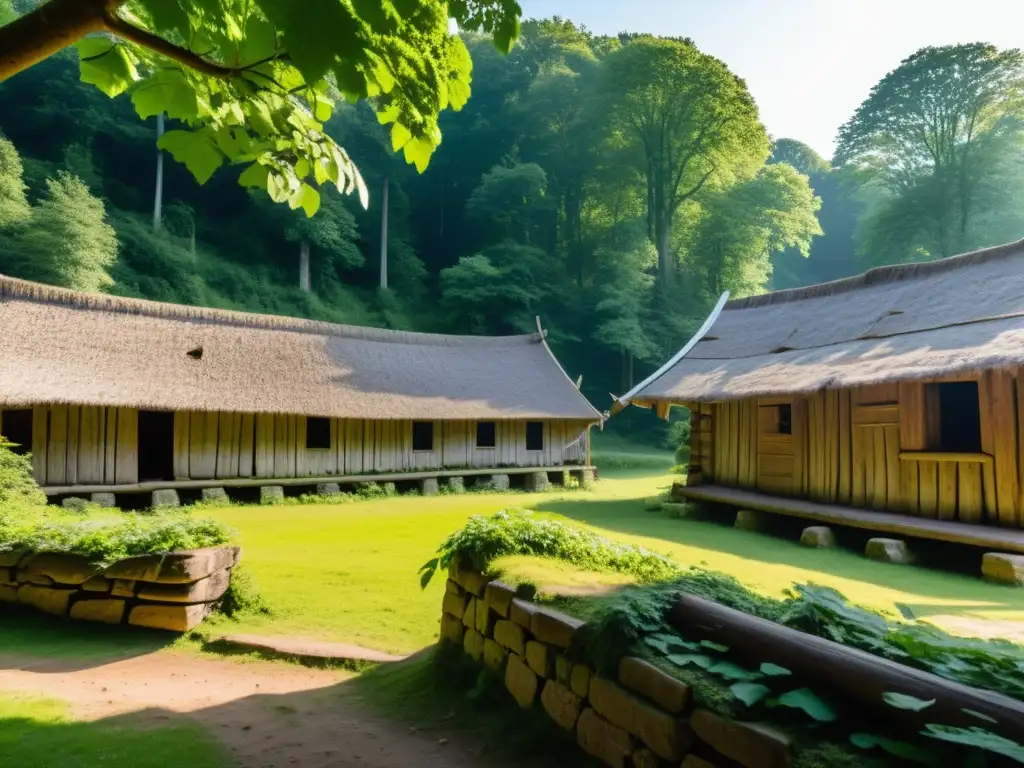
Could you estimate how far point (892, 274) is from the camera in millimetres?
13234

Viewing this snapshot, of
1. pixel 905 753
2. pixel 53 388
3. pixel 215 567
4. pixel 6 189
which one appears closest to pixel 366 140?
pixel 6 189

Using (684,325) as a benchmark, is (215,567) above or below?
below

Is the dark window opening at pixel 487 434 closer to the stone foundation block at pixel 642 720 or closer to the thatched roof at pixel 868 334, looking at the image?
the thatched roof at pixel 868 334

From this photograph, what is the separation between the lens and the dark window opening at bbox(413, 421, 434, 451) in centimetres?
1834

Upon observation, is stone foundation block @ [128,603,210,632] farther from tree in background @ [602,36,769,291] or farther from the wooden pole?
tree in background @ [602,36,769,291]

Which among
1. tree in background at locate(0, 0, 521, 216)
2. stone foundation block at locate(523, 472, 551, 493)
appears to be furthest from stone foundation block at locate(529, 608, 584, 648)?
stone foundation block at locate(523, 472, 551, 493)

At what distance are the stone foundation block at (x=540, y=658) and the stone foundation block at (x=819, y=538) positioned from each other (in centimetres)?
787

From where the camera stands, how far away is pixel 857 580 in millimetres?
7508

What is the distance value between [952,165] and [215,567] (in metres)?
42.3

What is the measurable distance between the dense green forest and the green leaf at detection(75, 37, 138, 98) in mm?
27355

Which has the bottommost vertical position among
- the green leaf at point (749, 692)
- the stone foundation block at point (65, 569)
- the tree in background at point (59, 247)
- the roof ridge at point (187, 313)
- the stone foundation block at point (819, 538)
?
the stone foundation block at point (819, 538)

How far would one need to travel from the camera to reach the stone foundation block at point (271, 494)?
48.3 ft

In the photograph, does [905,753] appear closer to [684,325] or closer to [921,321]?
[921,321]

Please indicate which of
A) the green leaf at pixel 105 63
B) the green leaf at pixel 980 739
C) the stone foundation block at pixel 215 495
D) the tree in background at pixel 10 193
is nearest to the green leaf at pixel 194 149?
the green leaf at pixel 105 63
